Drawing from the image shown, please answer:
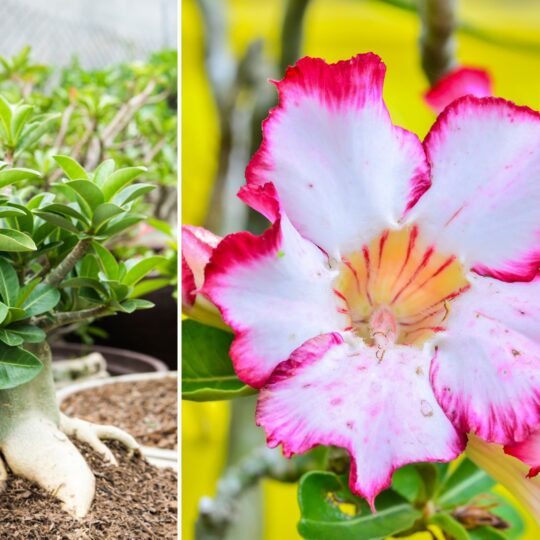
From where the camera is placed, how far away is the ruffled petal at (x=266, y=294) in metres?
0.34

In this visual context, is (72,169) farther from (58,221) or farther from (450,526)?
(450,526)

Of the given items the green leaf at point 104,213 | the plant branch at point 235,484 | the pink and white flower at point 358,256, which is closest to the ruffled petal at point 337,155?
the pink and white flower at point 358,256

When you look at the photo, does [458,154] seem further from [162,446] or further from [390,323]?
[162,446]

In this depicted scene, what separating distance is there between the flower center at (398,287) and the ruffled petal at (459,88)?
179 mm

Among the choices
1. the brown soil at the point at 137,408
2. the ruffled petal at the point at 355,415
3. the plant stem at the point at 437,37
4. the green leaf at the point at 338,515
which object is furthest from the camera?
the plant stem at the point at 437,37

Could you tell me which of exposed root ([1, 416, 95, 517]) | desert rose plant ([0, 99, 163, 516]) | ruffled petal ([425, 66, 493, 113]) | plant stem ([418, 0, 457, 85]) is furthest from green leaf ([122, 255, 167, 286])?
plant stem ([418, 0, 457, 85])

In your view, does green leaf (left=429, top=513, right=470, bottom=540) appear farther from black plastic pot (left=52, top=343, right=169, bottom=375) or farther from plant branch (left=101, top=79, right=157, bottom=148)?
plant branch (left=101, top=79, right=157, bottom=148)

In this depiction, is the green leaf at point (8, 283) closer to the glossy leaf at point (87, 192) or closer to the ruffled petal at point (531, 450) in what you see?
the glossy leaf at point (87, 192)

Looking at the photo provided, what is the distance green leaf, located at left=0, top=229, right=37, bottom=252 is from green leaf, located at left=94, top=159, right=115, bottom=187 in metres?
0.05

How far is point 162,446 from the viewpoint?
0.54 metres

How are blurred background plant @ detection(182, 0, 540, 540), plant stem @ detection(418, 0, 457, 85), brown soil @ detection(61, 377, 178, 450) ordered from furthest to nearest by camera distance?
blurred background plant @ detection(182, 0, 540, 540), plant stem @ detection(418, 0, 457, 85), brown soil @ detection(61, 377, 178, 450)

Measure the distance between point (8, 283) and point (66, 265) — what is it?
33mm

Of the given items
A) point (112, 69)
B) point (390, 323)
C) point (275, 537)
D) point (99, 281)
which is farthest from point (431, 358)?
point (275, 537)

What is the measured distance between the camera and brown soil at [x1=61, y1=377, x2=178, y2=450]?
55cm
